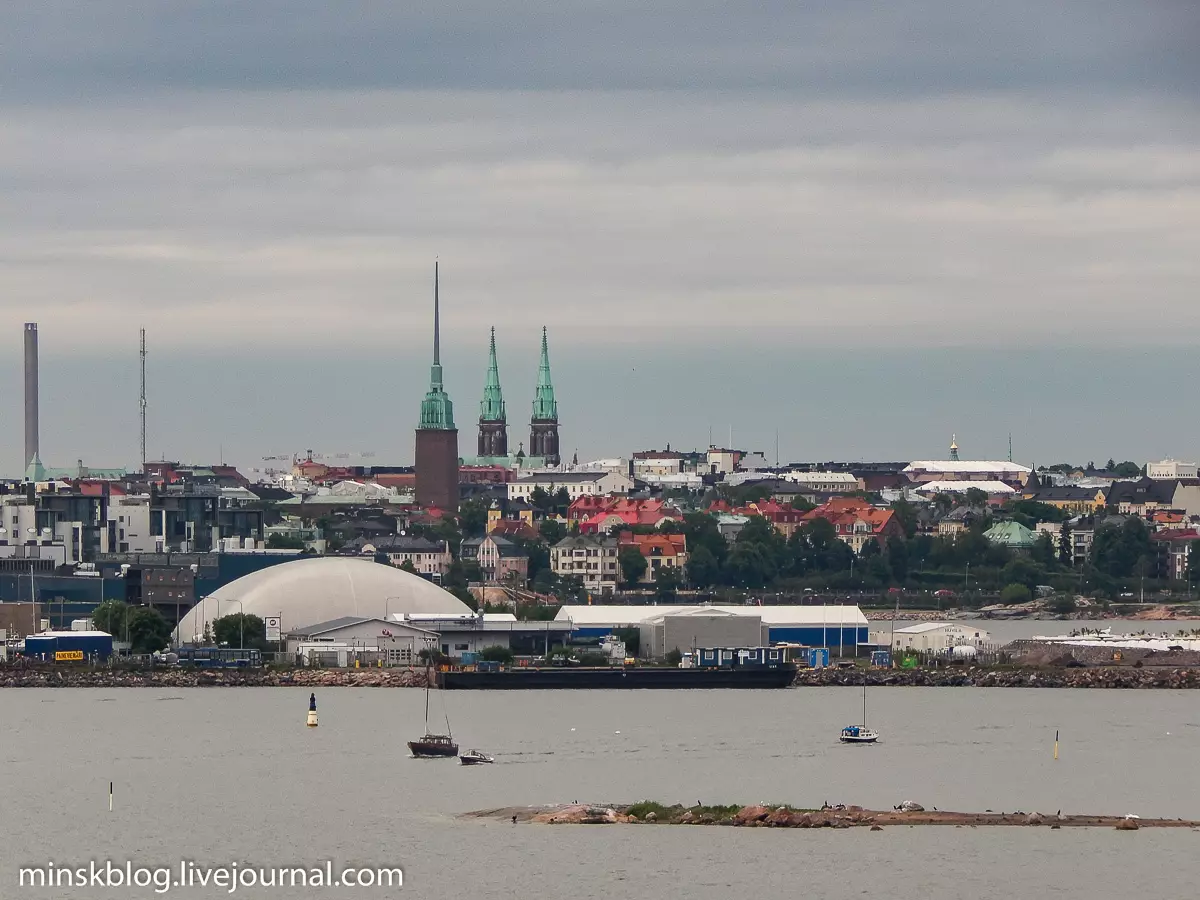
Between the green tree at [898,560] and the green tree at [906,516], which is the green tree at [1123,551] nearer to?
the green tree at [898,560]

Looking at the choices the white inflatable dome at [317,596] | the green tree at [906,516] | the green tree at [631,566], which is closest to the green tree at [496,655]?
the white inflatable dome at [317,596]

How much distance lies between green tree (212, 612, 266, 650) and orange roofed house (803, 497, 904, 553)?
53.4 m

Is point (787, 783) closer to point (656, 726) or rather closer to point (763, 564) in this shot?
point (656, 726)

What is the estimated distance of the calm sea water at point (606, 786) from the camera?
85.7 feet

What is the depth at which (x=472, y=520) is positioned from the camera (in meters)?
117

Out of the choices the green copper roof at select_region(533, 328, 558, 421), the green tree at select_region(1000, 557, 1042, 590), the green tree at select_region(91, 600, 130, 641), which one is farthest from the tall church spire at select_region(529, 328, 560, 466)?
the green tree at select_region(91, 600, 130, 641)

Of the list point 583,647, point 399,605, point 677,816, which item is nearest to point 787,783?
point 677,816

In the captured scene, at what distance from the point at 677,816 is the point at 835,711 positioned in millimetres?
16122

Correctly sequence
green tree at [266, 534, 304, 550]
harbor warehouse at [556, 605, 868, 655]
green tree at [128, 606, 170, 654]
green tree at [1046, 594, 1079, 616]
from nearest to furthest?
harbor warehouse at [556, 605, 868, 655] < green tree at [128, 606, 170, 654] < green tree at [1046, 594, 1079, 616] < green tree at [266, 534, 304, 550]

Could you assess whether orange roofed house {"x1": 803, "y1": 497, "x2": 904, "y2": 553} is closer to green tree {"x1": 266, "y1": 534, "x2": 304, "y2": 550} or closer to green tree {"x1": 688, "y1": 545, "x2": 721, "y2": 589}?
green tree {"x1": 688, "y1": 545, "x2": 721, "y2": 589}

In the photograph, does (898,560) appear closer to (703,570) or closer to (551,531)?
(703,570)

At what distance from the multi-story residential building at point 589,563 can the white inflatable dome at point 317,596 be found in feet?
124

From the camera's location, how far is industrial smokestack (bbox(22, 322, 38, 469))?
119 metres

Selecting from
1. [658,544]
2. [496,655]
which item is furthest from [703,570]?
[496,655]
